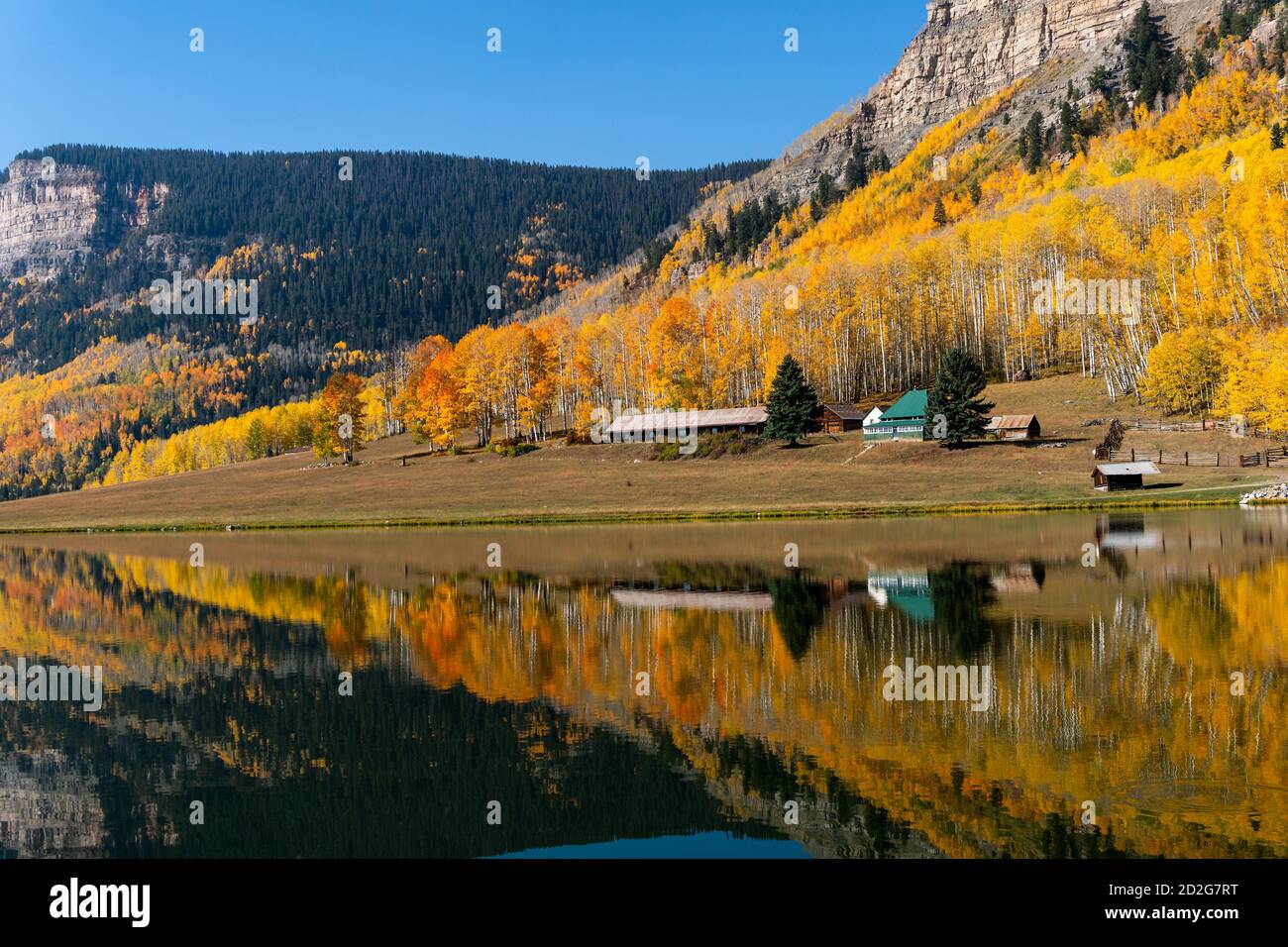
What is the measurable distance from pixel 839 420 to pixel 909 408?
1035cm

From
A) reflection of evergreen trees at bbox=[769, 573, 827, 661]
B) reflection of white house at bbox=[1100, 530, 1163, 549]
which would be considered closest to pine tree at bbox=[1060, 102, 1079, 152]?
reflection of white house at bbox=[1100, 530, 1163, 549]

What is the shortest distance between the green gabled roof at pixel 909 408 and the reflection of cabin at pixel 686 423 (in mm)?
12953

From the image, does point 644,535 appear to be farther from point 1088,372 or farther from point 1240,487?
point 1088,372

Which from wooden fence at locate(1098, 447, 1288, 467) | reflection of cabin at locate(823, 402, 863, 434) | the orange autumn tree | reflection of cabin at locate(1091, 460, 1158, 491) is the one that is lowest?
reflection of cabin at locate(1091, 460, 1158, 491)

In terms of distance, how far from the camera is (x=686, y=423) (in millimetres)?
113562

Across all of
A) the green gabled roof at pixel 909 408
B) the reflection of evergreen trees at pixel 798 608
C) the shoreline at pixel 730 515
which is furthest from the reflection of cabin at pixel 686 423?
the reflection of evergreen trees at pixel 798 608

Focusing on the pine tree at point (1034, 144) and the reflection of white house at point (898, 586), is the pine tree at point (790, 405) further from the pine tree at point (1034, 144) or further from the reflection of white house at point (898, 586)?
the pine tree at point (1034, 144)

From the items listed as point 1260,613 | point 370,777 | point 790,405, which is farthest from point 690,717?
point 790,405

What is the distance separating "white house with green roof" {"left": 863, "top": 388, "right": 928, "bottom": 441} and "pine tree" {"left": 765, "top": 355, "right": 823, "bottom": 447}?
6154 mm

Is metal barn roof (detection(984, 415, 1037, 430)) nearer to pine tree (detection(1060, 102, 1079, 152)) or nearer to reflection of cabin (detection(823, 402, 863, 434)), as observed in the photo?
reflection of cabin (detection(823, 402, 863, 434))

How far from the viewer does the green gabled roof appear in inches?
3920

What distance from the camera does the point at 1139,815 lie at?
14.3m

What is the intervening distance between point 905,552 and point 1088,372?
239 feet
